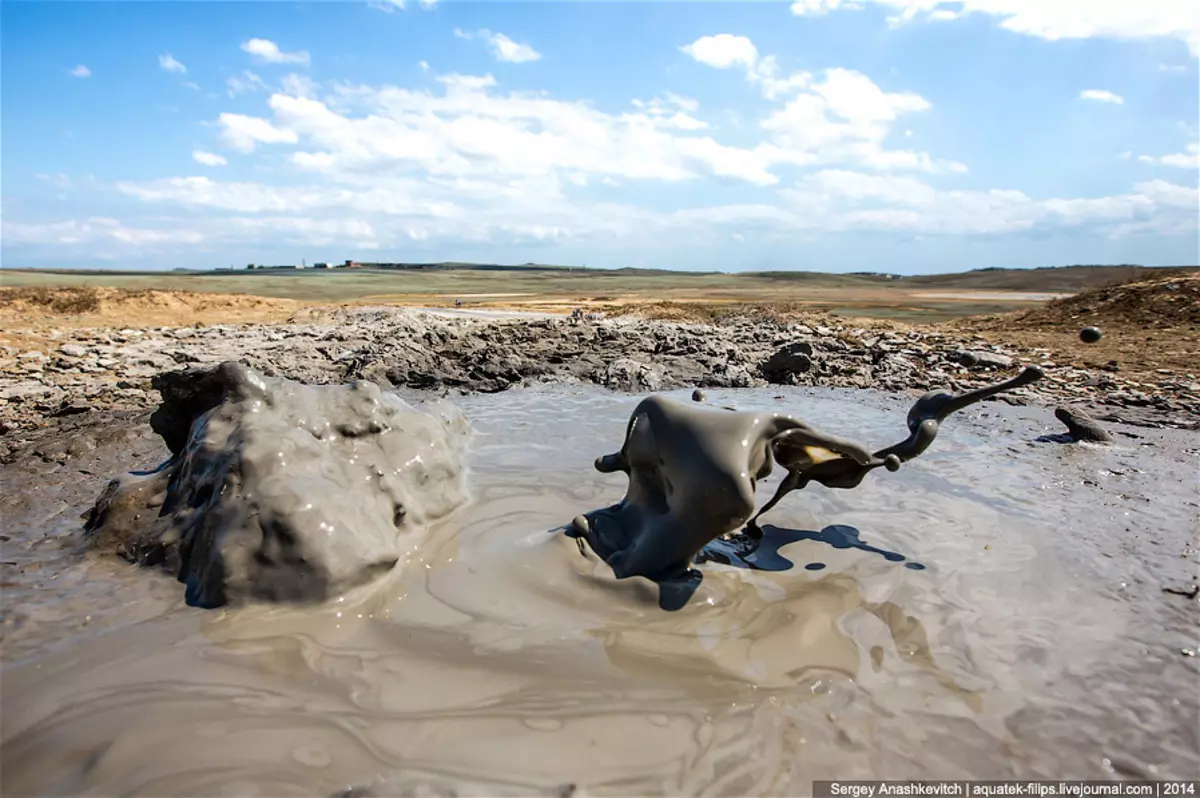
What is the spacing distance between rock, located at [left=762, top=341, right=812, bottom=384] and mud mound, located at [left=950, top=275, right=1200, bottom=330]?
6.40m

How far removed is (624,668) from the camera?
2.64 meters

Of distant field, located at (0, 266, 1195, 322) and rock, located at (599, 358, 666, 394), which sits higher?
distant field, located at (0, 266, 1195, 322)

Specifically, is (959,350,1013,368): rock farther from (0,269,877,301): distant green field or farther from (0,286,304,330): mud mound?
(0,269,877,301): distant green field

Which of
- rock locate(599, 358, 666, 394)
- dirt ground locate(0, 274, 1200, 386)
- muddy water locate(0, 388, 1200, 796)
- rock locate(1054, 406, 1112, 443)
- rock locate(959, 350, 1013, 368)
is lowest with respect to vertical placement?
muddy water locate(0, 388, 1200, 796)

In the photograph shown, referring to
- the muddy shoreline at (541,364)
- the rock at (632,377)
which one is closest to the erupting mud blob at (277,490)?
the muddy shoreline at (541,364)

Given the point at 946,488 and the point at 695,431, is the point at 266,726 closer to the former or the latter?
the point at 695,431

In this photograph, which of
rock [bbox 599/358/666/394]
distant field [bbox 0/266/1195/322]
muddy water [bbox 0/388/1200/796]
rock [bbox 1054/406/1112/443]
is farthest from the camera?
distant field [bbox 0/266/1195/322]

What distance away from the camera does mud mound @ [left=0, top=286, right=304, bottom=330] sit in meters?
13.4

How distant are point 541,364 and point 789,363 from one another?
3.42 meters

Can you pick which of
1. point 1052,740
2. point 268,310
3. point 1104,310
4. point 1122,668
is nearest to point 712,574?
point 1052,740

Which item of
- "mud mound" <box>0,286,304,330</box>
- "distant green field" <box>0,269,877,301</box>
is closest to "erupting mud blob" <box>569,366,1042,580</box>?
"mud mound" <box>0,286,304,330</box>

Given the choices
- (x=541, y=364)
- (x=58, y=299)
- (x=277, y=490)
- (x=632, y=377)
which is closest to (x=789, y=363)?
(x=632, y=377)

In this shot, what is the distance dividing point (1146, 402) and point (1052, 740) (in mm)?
6457

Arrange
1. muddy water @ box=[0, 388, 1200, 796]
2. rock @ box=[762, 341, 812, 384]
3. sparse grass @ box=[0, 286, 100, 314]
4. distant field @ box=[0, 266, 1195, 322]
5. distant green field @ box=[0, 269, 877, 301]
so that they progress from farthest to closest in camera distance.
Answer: distant green field @ box=[0, 269, 877, 301]
distant field @ box=[0, 266, 1195, 322]
sparse grass @ box=[0, 286, 100, 314]
rock @ box=[762, 341, 812, 384]
muddy water @ box=[0, 388, 1200, 796]
